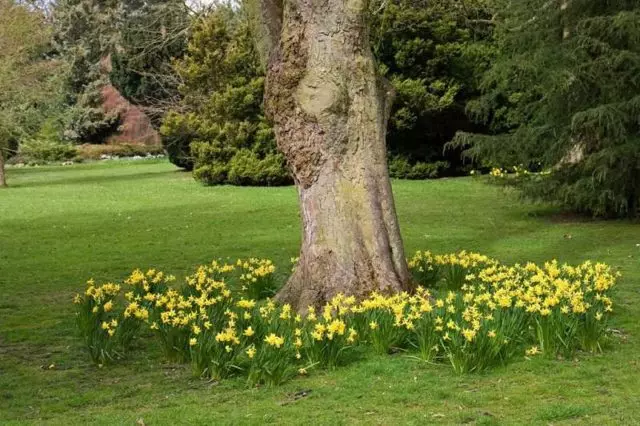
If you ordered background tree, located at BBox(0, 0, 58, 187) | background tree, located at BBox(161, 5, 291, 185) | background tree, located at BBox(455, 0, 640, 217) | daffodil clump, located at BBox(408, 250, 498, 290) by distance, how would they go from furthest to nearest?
background tree, located at BBox(0, 0, 58, 187)
background tree, located at BBox(161, 5, 291, 185)
background tree, located at BBox(455, 0, 640, 217)
daffodil clump, located at BBox(408, 250, 498, 290)

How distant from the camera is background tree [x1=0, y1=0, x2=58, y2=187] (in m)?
28.7

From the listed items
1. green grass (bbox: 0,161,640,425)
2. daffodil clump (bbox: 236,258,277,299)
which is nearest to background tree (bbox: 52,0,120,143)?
green grass (bbox: 0,161,640,425)

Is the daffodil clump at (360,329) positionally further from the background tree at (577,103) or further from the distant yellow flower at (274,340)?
the background tree at (577,103)

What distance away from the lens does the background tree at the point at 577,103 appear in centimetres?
1298

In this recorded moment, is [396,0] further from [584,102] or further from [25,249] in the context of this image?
[25,249]

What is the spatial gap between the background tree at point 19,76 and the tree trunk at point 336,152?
74.3 feet

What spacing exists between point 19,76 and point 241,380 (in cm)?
2630

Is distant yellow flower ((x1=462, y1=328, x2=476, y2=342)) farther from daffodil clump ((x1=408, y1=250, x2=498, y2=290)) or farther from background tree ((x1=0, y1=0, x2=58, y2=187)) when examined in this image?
background tree ((x1=0, y1=0, x2=58, y2=187))

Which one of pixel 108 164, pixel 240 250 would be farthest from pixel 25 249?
pixel 108 164

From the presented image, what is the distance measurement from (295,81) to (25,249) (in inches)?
294

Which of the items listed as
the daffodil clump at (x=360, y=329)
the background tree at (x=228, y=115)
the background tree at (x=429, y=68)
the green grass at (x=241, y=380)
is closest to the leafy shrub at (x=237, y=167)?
the background tree at (x=228, y=115)

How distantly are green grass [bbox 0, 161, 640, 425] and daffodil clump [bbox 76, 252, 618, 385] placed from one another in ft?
0.42

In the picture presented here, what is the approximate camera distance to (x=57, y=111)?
35.8 m

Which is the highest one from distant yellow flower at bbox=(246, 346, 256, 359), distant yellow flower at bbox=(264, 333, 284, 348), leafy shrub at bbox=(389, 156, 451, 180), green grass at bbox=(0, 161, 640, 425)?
leafy shrub at bbox=(389, 156, 451, 180)
